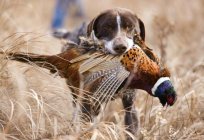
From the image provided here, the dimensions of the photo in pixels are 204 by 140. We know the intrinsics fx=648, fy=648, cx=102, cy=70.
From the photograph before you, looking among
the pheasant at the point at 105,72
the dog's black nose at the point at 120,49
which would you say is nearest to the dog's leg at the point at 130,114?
the pheasant at the point at 105,72

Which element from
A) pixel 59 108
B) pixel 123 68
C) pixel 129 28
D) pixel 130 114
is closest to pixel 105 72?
pixel 123 68

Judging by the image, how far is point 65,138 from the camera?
393 cm

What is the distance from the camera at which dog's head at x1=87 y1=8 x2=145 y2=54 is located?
408 centimetres

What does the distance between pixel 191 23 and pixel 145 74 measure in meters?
5.13

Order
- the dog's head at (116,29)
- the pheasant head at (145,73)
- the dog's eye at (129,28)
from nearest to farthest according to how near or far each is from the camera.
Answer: the pheasant head at (145,73)
the dog's head at (116,29)
the dog's eye at (129,28)

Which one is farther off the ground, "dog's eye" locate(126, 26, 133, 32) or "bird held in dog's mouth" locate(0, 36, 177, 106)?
"dog's eye" locate(126, 26, 133, 32)

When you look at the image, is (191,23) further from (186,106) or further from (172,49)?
(186,106)

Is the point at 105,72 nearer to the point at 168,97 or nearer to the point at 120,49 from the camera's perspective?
the point at 120,49

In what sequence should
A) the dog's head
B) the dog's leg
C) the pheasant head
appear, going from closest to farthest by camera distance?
the pheasant head < the dog's head < the dog's leg

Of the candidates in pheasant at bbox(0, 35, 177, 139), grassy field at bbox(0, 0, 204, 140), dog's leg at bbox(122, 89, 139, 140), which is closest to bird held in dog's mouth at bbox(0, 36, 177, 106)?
pheasant at bbox(0, 35, 177, 139)

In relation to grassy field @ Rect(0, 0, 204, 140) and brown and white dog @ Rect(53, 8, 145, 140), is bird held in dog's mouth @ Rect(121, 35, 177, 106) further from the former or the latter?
grassy field @ Rect(0, 0, 204, 140)

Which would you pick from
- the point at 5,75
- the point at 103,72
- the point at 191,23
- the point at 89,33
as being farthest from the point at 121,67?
the point at 191,23

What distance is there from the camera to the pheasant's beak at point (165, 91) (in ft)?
13.2

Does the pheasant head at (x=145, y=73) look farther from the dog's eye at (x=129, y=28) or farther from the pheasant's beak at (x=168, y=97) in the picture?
the dog's eye at (x=129, y=28)
